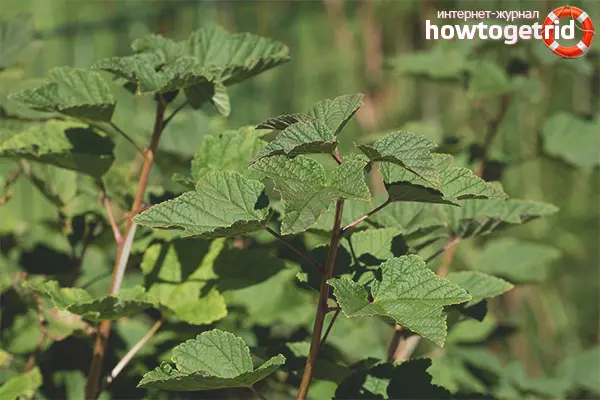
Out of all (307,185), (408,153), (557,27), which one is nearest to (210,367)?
(307,185)

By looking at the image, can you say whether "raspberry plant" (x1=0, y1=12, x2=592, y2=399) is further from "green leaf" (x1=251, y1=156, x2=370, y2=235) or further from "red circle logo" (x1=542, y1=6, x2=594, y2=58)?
"red circle logo" (x1=542, y1=6, x2=594, y2=58)

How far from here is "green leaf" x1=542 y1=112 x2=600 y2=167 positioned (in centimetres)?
209

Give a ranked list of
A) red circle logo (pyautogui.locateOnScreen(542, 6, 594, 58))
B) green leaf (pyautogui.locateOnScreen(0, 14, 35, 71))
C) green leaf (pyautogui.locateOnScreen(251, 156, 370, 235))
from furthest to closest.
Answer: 1. red circle logo (pyautogui.locateOnScreen(542, 6, 594, 58))
2. green leaf (pyautogui.locateOnScreen(0, 14, 35, 71))
3. green leaf (pyautogui.locateOnScreen(251, 156, 370, 235))

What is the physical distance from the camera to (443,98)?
4.65 meters

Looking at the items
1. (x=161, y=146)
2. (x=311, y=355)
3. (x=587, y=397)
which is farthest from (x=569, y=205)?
(x=311, y=355)

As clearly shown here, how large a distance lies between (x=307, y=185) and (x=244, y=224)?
0.09m

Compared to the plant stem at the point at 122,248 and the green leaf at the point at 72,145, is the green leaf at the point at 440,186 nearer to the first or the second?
the plant stem at the point at 122,248

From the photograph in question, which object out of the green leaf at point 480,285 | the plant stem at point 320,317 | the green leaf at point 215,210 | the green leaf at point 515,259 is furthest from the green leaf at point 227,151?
the green leaf at point 515,259

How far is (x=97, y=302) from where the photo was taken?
3.79 ft

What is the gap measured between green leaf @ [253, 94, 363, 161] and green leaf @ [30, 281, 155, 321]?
34cm

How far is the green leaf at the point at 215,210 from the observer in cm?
104

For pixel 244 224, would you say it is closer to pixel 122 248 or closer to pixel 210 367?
pixel 210 367

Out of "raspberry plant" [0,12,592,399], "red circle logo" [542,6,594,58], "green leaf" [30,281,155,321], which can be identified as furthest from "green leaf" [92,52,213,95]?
"red circle logo" [542,6,594,58]

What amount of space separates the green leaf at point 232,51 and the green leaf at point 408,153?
0.35m
